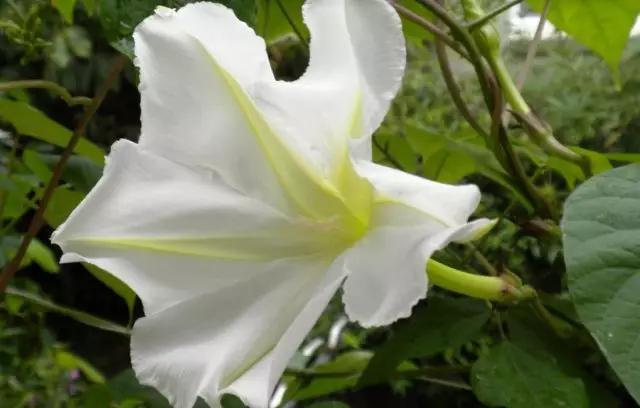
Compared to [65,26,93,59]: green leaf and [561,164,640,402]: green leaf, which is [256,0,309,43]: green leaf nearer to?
[561,164,640,402]: green leaf

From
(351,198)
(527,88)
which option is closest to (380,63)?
(351,198)

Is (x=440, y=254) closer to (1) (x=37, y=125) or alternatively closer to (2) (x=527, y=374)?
(2) (x=527, y=374)

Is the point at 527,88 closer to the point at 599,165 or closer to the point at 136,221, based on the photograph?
the point at 599,165

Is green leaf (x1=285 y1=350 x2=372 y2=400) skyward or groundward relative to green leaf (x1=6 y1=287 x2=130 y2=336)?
groundward

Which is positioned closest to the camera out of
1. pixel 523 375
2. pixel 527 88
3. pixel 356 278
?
pixel 356 278

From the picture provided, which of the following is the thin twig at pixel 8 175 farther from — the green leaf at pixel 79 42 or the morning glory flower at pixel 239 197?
the green leaf at pixel 79 42

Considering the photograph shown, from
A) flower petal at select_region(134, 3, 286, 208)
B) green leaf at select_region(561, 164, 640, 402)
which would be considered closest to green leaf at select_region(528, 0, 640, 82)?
green leaf at select_region(561, 164, 640, 402)
